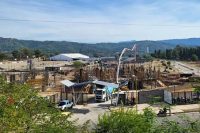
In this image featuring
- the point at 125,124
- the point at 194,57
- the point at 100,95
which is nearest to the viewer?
the point at 125,124

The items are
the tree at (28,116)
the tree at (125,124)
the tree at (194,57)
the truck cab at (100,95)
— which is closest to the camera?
the tree at (28,116)

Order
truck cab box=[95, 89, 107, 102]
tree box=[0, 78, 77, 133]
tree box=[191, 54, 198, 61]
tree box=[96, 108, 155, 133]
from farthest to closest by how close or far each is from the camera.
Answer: tree box=[191, 54, 198, 61], truck cab box=[95, 89, 107, 102], tree box=[96, 108, 155, 133], tree box=[0, 78, 77, 133]

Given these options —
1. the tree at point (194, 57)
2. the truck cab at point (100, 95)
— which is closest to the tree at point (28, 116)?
the truck cab at point (100, 95)

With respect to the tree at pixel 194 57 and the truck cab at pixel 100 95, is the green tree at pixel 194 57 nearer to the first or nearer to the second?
the tree at pixel 194 57

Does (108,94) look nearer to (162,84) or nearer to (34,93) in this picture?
(162,84)

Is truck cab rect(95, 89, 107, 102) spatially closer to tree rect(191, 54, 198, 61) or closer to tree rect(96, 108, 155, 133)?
tree rect(96, 108, 155, 133)

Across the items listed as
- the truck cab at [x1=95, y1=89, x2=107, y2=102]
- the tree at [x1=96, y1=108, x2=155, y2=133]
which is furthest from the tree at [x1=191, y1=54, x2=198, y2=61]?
the tree at [x1=96, y1=108, x2=155, y2=133]

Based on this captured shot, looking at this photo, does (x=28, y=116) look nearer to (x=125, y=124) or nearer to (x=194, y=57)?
(x=125, y=124)

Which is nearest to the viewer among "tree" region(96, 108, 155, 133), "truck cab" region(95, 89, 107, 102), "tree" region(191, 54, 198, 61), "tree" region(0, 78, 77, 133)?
"tree" region(0, 78, 77, 133)

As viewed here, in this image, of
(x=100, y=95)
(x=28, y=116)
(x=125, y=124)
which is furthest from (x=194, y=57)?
(x=28, y=116)

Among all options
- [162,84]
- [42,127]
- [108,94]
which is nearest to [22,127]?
[42,127]
